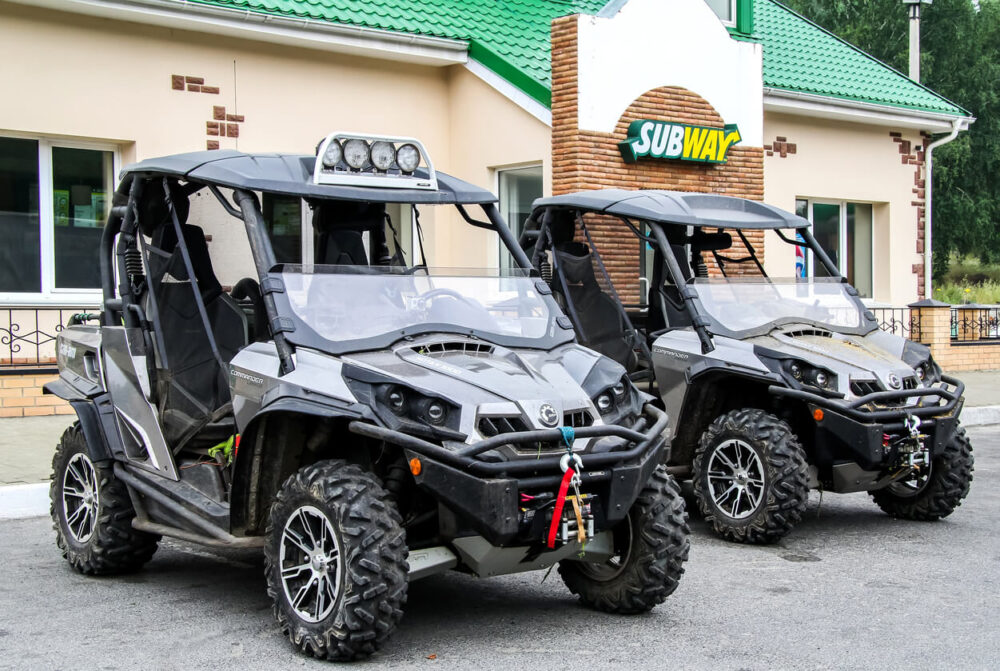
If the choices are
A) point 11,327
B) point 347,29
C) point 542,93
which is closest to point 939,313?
point 542,93

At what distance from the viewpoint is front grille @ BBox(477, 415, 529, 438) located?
517 centimetres

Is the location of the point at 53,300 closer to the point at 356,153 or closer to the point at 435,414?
the point at 356,153

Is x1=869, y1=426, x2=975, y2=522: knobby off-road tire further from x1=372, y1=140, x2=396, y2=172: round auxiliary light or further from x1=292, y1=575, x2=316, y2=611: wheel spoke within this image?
x1=292, y1=575, x2=316, y2=611: wheel spoke

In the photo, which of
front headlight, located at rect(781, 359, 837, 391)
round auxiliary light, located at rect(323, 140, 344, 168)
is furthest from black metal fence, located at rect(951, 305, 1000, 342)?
round auxiliary light, located at rect(323, 140, 344, 168)

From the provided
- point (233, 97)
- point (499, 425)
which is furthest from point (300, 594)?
point (233, 97)

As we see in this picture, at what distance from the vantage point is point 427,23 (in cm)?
1545

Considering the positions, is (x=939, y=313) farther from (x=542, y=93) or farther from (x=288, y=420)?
(x=288, y=420)

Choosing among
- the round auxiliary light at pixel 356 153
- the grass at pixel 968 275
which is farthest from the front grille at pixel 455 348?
the grass at pixel 968 275

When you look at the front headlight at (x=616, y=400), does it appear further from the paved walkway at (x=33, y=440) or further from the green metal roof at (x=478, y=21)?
the green metal roof at (x=478, y=21)

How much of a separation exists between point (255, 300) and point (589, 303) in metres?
3.37

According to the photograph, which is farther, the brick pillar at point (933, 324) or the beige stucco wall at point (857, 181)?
the brick pillar at point (933, 324)

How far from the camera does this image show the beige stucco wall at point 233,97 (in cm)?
1272

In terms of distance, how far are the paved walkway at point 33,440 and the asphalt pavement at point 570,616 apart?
1.44m

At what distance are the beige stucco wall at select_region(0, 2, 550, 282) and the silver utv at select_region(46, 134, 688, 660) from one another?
4.41 metres
